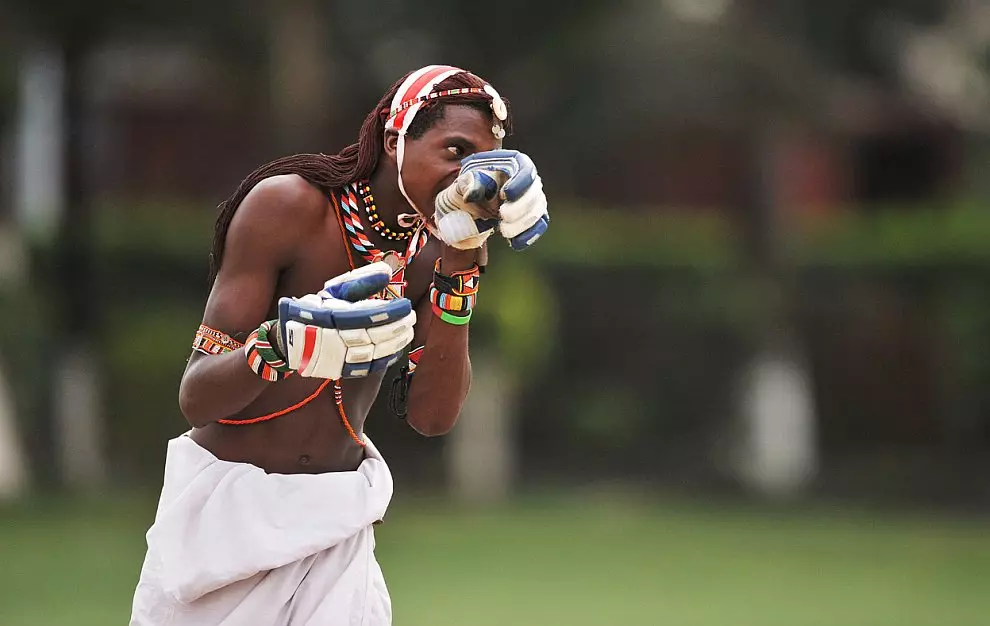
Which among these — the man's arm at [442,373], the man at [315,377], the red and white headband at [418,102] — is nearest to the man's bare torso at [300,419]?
the man at [315,377]

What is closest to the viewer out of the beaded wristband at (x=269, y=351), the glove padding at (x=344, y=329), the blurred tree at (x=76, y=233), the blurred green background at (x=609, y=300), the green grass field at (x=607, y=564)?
the glove padding at (x=344, y=329)

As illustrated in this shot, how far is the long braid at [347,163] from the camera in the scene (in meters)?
4.22

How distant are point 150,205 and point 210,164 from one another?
20.6ft

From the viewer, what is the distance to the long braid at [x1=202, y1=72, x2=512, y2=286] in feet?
13.9

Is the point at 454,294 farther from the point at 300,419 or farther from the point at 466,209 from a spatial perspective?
the point at 300,419

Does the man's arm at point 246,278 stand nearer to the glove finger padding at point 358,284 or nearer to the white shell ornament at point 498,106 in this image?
the glove finger padding at point 358,284

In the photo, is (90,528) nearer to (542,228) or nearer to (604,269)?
(604,269)

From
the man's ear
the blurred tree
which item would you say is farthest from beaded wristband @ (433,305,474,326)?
the blurred tree

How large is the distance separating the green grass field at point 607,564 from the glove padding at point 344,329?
5.97 m

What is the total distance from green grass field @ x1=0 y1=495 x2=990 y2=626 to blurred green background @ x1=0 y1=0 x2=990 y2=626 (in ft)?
0.38

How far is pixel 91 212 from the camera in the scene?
15.6 meters

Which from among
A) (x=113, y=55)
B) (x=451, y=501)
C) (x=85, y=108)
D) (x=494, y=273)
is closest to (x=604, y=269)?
(x=494, y=273)

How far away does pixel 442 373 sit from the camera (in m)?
4.39

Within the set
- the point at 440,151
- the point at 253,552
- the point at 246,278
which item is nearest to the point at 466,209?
the point at 440,151
